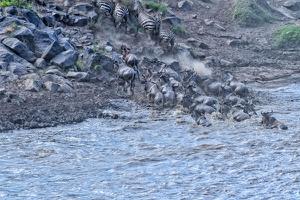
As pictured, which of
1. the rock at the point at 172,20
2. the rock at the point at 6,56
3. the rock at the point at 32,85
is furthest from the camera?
the rock at the point at 172,20

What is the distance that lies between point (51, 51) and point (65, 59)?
544mm

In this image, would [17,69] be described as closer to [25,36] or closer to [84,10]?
[25,36]

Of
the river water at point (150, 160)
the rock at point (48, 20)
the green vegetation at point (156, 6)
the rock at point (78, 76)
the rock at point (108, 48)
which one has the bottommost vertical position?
the river water at point (150, 160)

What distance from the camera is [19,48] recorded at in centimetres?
2256

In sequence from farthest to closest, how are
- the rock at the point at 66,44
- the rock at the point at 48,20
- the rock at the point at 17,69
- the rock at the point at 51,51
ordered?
1. the rock at the point at 48,20
2. the rock at the point at 66,44
3. the rock at the point at 51,51
4. the rock at the point at 17,69

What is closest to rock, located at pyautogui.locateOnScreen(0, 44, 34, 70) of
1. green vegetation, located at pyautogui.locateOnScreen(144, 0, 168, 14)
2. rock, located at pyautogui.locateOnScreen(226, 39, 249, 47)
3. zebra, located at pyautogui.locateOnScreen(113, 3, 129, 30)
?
zebra, located at pyautogui.locateOnScreen(113, 3, 129, 30)

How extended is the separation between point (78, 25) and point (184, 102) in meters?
7.23

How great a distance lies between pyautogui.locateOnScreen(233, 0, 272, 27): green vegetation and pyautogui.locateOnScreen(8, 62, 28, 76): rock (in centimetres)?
1718

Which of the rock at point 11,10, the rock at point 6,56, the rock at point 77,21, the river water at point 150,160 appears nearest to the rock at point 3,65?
the rock at point 6,56

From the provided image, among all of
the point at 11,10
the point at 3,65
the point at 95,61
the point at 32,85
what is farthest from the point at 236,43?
the point at 32,85

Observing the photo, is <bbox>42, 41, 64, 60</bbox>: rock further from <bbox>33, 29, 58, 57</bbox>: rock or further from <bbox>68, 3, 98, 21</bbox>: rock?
<bbox>68, 3, 98, 21</bbox>: rock

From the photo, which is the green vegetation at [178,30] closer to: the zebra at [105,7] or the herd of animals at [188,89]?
the zebra at [105,7]

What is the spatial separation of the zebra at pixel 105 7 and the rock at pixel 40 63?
20.8ft

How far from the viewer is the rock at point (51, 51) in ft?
75.0
